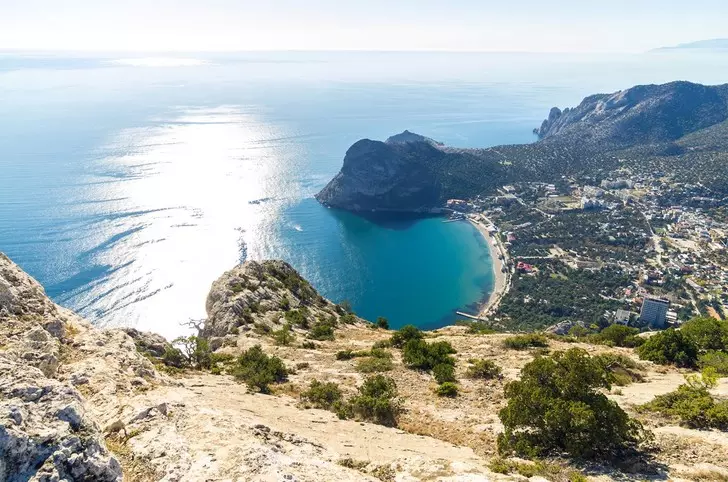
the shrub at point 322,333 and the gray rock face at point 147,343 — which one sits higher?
the gray rock face at point 147,343

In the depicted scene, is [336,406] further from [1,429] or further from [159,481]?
[1,429]

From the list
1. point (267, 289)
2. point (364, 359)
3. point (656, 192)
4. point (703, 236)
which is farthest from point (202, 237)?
point (656, 192)

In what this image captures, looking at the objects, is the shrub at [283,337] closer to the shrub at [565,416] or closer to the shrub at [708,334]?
the shrub at [565,416]

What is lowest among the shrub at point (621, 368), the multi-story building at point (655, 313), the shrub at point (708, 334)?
the multi-story building at point (655, 313)

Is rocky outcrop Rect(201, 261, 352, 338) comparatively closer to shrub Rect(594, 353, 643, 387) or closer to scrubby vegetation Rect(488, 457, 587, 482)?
shrub Rect(594, 353, 643, 387)

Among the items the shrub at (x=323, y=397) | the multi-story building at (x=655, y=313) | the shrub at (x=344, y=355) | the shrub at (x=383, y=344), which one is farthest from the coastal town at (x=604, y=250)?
the shrub at (x=323, y=397)

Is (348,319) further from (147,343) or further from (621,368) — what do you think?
(621,368)
